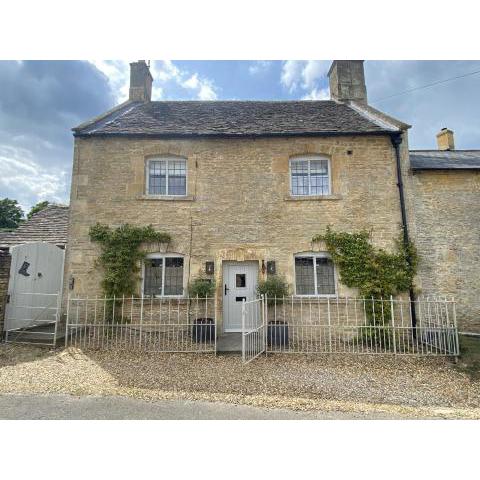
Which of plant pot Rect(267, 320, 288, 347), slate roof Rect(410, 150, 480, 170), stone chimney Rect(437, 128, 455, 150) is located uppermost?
stone chimney Rect(437, 128, 455, 150)

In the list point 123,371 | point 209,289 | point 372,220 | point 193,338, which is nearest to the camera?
point 123,371

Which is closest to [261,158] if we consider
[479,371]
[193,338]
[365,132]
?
[365,132]

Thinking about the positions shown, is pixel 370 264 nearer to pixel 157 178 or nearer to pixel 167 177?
pixel 167 177

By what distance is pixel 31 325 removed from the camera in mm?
9414

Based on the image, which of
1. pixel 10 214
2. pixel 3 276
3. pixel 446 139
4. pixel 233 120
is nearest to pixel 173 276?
pixel 3 276

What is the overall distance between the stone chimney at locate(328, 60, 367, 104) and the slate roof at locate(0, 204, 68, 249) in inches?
532

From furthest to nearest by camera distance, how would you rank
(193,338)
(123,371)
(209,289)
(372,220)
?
1. (372,220)
2. (209,289)
3. (193,338)
4. (123,371)

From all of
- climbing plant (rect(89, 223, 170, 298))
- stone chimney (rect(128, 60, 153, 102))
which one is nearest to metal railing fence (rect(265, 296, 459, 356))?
climbing plant (rect(89, 223, 170, 298))

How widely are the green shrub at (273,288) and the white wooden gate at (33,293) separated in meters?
5.86

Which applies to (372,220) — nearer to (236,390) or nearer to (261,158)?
(261,158)

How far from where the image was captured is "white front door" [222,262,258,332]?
9.76 metres

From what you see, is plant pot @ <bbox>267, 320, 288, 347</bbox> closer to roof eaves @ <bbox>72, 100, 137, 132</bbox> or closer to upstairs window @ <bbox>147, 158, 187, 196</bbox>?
upstairs window @ <bbox>147, 158, 187, 196</bbox>

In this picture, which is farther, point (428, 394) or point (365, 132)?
point (365, 132)

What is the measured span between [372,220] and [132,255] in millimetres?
8214
